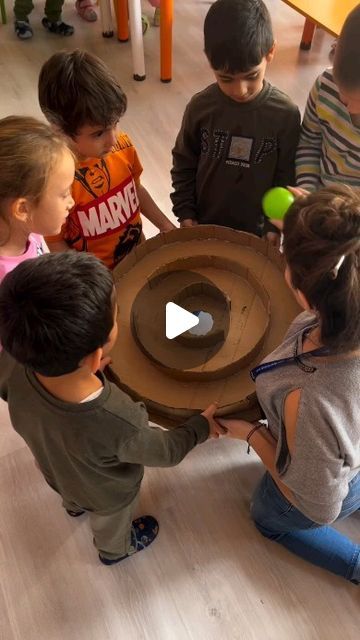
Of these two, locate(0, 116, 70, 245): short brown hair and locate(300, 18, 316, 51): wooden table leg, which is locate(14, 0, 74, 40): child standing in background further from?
locate(0, 116, 70, 245): short brown hair

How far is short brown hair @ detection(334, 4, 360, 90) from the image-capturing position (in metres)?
1.01

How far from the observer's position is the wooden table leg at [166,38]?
239 cm

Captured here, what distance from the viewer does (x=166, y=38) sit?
2469mm

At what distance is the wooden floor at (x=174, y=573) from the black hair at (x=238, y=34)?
0.98 meters

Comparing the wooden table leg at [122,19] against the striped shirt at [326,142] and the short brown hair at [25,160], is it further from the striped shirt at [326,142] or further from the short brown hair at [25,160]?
the short brown hair at [25,160]

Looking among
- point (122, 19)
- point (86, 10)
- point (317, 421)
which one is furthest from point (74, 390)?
point (86, 10)

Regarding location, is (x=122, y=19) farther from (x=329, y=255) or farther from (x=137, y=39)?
(x=329, y=255)

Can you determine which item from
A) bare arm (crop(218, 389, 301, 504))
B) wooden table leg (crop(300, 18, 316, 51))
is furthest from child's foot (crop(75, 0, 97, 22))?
bare arm (crop(218, 389, 301, 504))

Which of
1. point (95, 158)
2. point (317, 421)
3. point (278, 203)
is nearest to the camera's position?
point (317, 421)

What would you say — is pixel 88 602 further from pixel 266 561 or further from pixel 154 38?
pixel 154 38

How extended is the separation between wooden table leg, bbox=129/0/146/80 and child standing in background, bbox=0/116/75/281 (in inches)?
63.2

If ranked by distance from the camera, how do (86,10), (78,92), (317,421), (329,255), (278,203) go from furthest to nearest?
1. (86,10)
2. (78,92)
3. (278,203)
4. (317,421)
5. (329,255)

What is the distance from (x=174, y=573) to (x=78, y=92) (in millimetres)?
1136

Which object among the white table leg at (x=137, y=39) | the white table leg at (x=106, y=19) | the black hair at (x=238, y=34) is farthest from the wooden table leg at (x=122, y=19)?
the black hair at (x=238, y=34)
